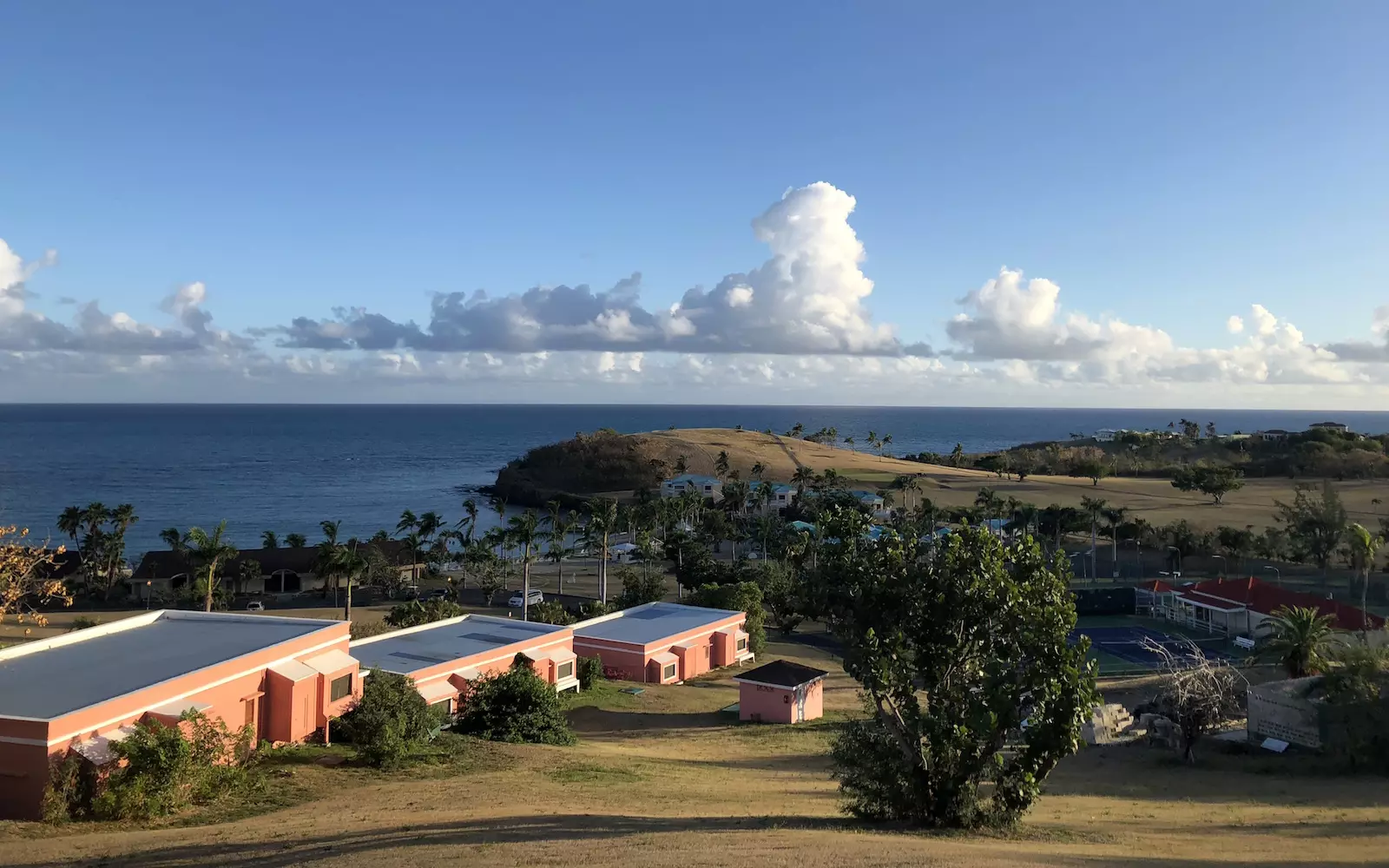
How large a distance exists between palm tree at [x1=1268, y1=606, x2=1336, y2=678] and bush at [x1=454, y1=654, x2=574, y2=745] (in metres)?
26.1

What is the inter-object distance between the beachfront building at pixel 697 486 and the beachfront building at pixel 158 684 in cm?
7929

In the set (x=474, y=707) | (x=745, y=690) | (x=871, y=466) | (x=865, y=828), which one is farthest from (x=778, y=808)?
(x=871, y=466)

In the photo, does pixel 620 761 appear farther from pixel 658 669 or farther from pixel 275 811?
pixel 658 669

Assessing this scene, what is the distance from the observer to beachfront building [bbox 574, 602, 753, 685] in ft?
133

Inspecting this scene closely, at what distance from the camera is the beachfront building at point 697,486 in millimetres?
108562

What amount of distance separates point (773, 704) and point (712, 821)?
675 inches

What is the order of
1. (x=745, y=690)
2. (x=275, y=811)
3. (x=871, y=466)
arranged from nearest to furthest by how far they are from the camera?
(x=275, y=811)
(x=745, y=690)
(x=871, y=466)

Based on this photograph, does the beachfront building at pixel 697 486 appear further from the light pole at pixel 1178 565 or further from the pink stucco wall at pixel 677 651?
the pink stucco wall at pixel 677 651

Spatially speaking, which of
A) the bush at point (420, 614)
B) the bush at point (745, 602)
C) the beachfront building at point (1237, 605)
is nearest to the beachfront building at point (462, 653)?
the bush at point (420, 614)

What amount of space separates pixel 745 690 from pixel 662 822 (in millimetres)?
17845

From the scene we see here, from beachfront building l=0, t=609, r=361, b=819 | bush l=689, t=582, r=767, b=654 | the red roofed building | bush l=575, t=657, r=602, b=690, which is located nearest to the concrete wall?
the red roofed building

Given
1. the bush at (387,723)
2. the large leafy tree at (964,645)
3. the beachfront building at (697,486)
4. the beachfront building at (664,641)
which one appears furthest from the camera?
the beachfront building at (697,486)

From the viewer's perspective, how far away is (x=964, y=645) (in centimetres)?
1520

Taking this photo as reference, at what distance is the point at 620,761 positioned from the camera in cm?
2511
